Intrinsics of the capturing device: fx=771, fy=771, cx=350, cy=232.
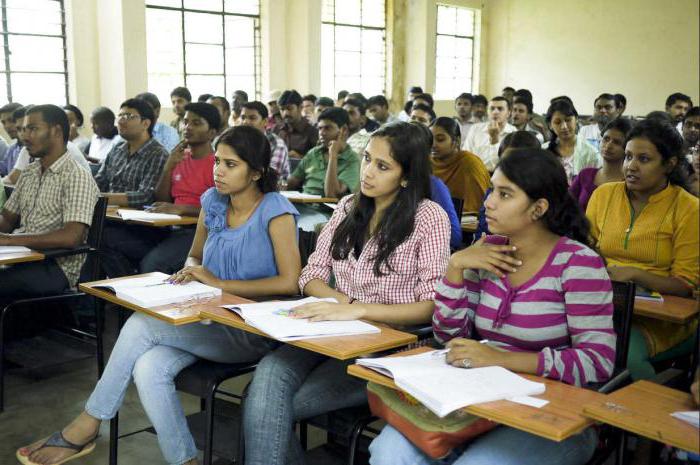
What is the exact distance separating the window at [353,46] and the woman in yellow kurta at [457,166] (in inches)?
306

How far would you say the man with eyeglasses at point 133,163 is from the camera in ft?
15.6

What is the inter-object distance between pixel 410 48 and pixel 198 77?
4.50m

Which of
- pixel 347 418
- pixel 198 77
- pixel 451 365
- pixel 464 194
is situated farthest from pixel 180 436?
pixel 198 77

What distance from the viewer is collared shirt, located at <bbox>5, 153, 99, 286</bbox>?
3543 millimetres

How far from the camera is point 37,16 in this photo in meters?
8.71

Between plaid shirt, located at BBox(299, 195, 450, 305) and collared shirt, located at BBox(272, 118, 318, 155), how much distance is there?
5.13 meters

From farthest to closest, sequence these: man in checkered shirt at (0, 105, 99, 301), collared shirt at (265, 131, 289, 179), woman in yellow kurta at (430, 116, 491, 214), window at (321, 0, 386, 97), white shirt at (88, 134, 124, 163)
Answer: window at (321, 0, 386, 97), white shirt at (88, 134, 124, 163), collared shirt at (265, 131, 289, 179), woman in yellow kurta at (430, 116, 491, 214), man in checkered shirt at (0, 105, 99, 301)

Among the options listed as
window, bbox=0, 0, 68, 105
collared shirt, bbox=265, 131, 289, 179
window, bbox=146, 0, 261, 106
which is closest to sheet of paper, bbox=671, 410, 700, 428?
collared shirt, bbox=265, 131, 289, 179

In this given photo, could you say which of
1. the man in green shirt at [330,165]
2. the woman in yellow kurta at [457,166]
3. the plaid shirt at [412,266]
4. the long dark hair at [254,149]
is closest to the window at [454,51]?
the man in green shirt at [330,165]

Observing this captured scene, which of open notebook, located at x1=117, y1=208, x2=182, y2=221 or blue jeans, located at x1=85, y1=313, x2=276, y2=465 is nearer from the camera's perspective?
blue jeans, located at x1=85, y1=313, x2=276, y2=465

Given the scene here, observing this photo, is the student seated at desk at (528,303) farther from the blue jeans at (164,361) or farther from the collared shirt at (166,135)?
the collared shirt at (166,135)

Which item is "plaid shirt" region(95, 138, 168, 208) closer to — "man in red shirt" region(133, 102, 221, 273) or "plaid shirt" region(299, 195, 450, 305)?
"man in red shirt" region(133, 102, 221, 273)

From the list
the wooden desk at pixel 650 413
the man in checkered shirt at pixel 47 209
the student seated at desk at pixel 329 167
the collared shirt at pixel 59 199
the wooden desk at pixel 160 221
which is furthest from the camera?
the student seated at desk at pixel 329 167

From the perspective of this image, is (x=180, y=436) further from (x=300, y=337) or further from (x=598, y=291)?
(x=598, y=291)
